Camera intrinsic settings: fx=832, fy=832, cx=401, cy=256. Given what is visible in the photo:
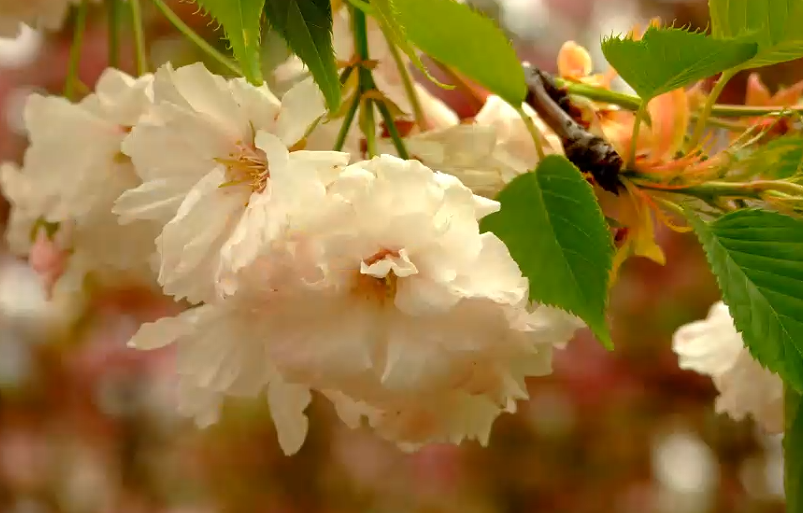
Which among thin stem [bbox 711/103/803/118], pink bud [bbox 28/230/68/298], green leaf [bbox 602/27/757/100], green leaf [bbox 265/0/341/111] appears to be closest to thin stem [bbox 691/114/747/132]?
thin stem [bbox 711/103/803/118]

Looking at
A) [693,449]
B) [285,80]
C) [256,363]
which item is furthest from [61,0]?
[693,449]

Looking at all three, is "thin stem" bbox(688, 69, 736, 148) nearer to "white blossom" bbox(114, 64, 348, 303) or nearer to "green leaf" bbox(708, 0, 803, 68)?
"green leaf" bbox(708, 0, 803, 68)

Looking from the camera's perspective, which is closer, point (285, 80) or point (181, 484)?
point (285, 80)

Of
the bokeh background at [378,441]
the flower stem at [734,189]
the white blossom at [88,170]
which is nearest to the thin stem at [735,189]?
the flower stem at [734,189]

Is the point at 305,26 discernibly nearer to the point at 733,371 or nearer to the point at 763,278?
the point at 763,278

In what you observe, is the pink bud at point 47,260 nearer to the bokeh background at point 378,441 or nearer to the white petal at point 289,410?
the white petal at point 289,410

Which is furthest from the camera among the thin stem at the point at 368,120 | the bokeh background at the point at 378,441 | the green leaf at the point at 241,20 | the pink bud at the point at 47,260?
the bokeh background at the point at 378,441

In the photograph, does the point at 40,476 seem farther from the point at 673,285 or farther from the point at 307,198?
the point at 307,198
